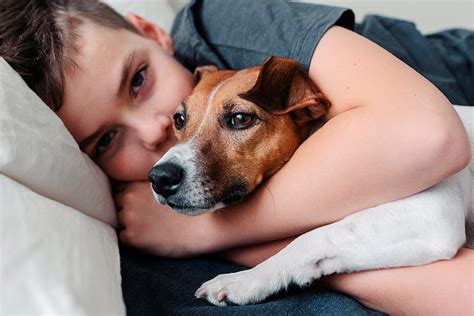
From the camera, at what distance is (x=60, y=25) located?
158 centimetres

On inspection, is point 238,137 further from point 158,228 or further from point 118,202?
point 118,202

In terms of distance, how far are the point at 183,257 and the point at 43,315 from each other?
2.31 feet

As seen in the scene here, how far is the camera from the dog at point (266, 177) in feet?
3.81

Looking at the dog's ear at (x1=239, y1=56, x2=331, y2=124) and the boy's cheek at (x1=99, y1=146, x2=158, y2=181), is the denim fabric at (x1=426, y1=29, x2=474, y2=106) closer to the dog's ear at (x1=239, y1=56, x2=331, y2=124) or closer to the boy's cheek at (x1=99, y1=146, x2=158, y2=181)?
the dog's ear at (x1=239, y1=56, x2=331, y2=124)

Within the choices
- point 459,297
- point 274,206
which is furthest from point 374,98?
point 459,297

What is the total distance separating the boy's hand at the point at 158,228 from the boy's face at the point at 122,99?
4.6 inches

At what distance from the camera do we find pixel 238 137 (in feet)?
4.31

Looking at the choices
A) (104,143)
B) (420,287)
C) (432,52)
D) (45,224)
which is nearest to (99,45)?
(104,143)

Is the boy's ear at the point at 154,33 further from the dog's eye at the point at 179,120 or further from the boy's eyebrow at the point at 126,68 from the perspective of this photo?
the dog's eye at the point at 179,120

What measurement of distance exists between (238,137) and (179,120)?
264 mm

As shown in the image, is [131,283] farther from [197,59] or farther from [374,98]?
[197,59]

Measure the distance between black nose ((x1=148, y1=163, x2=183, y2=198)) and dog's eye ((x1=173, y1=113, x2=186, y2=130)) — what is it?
0.89ft

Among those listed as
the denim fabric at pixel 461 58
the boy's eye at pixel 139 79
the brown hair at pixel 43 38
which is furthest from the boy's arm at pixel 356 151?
the denim fabric at pixel 461 58

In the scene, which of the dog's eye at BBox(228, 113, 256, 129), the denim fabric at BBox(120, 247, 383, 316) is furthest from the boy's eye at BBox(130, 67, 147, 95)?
the denim fabric at BBox(120, 247, 383, 316)
